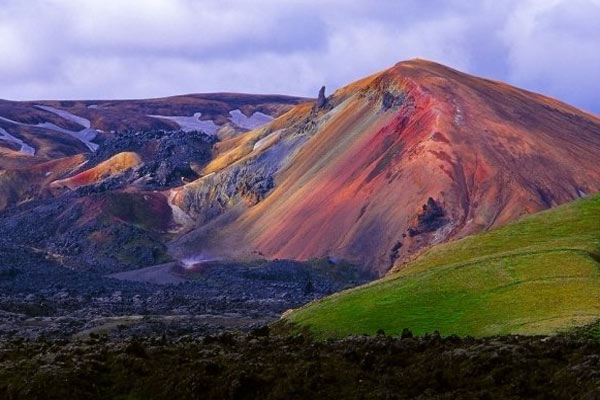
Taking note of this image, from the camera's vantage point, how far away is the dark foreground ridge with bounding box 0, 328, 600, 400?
19.8 meters

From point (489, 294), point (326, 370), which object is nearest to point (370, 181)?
point (489, 294)

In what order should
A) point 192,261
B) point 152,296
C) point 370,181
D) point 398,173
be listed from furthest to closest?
point 192,261 < point 370,181 < point 398,173 < point 152,296

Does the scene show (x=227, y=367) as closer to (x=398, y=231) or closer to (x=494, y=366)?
(x=494, y=366)

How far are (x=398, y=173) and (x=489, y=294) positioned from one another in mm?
88568

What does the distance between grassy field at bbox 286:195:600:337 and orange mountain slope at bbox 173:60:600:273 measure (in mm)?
67389

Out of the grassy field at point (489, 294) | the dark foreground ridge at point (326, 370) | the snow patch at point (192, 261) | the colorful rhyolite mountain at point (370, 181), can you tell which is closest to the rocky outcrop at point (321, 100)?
the colorful rhyolite mountain at point (370, 181)

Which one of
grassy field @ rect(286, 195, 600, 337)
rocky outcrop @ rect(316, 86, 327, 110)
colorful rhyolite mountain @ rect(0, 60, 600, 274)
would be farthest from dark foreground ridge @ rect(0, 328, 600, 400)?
rocky outcrop @ rect(316, 86, 327, 110)

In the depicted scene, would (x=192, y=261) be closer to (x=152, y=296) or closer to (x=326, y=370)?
(x=152, y=296)

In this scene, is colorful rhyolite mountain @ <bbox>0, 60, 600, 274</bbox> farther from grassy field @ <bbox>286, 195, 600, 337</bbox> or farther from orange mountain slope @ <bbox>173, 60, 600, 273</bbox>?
grassy field @ <bbox>286, 195, 600, 337</bbox>

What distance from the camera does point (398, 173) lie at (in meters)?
119

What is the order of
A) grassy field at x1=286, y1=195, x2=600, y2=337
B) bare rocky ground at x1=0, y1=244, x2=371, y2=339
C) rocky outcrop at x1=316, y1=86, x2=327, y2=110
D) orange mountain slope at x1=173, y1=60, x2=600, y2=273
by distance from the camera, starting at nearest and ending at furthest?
grassy field at x1=286, y1=195, x2=600, y2=337 → bare rocky ground at x1=0, y1=244, x2=371, y2=339 → orange mountain slope at x1=173, y1=60, x2=600, y2=273 → rocky outcrop at x1=316, y1=86, x2=327, y2=110

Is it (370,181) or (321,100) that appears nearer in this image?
(370,181)

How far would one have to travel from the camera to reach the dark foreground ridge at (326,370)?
1978 centimetres

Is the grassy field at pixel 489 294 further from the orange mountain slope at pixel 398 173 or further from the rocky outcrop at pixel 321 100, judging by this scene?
the rocky outcrop at pixel 321 100
